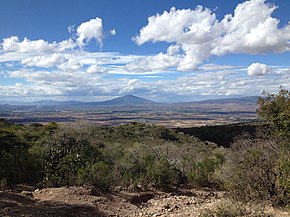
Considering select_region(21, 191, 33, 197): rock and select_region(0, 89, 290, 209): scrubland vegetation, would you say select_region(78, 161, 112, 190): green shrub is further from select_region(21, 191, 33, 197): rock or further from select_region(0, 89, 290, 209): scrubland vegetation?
select_region(21, 191, 33, 197): rock

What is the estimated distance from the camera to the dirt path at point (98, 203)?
938cm

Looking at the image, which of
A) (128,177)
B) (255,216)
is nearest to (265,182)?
(255,216)

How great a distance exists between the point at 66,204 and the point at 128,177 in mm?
4359

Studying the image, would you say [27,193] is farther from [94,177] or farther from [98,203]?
[94,177]

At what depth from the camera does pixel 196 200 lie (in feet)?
43.1

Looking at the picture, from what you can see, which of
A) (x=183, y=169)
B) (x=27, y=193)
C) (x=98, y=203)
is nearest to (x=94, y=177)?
(x=98, y=203)

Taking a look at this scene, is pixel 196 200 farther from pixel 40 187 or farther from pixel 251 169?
pixel 40 187

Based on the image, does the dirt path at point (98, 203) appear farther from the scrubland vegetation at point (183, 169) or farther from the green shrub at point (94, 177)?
the scrubland vegetation at point (183, 169)

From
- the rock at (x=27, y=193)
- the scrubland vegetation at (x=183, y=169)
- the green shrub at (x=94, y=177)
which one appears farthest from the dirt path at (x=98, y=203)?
the scrubland vegetation at (x=183, y=169)

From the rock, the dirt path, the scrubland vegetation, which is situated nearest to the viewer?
the dirt path

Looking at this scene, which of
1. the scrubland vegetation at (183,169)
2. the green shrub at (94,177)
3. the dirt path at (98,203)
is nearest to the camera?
the dirt path at (98,203)

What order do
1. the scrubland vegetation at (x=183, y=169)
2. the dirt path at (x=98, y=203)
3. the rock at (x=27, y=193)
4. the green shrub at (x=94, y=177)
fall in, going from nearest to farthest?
the dirt path at (x=98, y=203), the scrubland vegetation at (x=183, y=169), the rock at (x=27, y=193), the green shrub at (x=94, y=177)

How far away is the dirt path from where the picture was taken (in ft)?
30.8

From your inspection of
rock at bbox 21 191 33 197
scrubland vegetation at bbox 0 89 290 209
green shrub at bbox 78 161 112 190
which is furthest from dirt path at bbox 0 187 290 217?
scrubland vegetation at bbox 0 89 290 209
